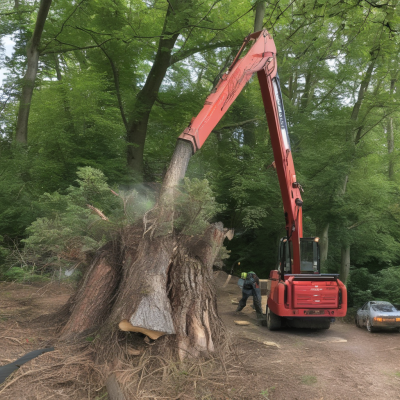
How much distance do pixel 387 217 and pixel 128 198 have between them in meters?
12.1

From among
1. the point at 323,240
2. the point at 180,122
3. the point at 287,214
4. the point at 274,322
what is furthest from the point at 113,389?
the point at 180,122

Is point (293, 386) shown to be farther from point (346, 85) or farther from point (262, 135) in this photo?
point (262, 135)

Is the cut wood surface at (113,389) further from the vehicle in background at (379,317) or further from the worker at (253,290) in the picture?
the vehicle in background at (379,317)

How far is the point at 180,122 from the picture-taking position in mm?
16281

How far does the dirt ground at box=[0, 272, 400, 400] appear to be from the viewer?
5348 millimetres

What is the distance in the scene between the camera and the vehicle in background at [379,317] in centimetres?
1000

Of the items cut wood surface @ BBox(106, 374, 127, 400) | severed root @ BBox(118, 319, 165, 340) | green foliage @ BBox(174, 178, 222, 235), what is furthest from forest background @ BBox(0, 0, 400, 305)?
cut wood surface @ BBox(106, 374, 127, 400)

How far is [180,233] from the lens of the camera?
6812mm

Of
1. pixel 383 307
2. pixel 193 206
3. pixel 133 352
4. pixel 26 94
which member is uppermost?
pixel 26 94

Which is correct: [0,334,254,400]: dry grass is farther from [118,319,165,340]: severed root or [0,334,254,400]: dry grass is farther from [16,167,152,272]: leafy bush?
[16,167,152,272]: leafy bush

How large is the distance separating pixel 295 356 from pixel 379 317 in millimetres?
4043

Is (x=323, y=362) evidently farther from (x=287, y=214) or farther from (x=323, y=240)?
(x=323, y=240)

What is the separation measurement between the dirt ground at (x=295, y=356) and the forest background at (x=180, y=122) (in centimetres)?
222

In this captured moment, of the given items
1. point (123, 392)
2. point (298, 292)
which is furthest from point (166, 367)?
point (298, 292)
